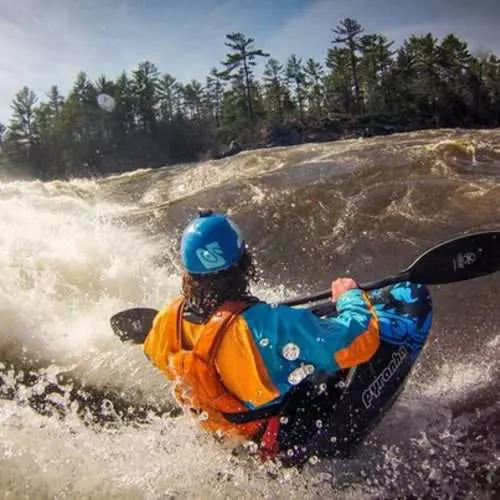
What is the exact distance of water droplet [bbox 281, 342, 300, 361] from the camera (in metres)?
2.67

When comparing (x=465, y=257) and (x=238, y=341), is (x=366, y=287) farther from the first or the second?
(x=238, y=341)

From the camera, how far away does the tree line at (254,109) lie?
45.0m

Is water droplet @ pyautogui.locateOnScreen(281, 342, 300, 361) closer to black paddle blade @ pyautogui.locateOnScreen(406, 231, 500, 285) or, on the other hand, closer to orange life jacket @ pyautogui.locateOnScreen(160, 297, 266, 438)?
orange life jacket @ pyautogui.locateOnScreen(160, 297, 266, 438)

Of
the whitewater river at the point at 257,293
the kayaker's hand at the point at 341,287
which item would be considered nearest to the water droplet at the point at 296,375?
the kayaker's hand at the point at 341,287

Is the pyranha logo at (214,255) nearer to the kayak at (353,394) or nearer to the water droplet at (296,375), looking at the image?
the water droplet at (296,375)

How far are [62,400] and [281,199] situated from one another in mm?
6035

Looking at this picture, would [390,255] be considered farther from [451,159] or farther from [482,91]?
[482,91]

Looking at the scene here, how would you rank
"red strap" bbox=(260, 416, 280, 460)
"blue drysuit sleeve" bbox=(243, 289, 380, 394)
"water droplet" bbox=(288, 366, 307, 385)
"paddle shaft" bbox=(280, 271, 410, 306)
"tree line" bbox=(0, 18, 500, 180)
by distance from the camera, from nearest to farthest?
"blue drysuit sleeve" bbox=(243, 289, 380, 394) → "water droplet" bbox=(288, 366, 307, 385) → "red strap" bbox=(260, 416, 280, 460) → "paddle shaft" bbox=(280, 271, 410, 306) → "tree line" bbox=(0, 18, 500, 180)

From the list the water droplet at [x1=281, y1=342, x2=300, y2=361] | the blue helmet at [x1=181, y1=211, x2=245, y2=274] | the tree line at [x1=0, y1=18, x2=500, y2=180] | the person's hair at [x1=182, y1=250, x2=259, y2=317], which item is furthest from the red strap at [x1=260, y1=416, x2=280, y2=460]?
the tree line at [x1=0, y1=18, x2=500, y2=180]

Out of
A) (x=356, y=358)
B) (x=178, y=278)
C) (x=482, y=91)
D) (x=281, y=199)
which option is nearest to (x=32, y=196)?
(x=281, y=199)

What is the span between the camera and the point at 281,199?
9.96 m

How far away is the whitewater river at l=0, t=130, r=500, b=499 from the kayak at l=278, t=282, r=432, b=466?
158 millimetres

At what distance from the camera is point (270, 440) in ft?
10.1

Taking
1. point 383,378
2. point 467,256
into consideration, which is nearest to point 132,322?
point 383,378
